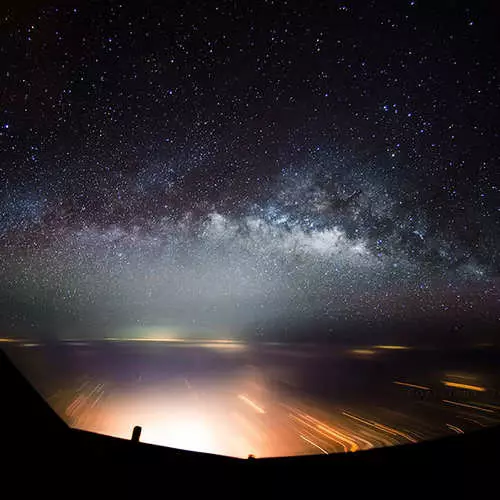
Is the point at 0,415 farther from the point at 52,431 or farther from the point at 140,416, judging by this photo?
the point at 140,416

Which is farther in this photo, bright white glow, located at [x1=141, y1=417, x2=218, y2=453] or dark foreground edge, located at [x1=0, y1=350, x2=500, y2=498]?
bright white glow, located at [x1=141, y1=417, x2=218, y2=453]

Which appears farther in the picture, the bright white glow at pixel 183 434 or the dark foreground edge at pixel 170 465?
the bright white glow at pixel 183 434

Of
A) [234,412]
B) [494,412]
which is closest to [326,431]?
[234,412]

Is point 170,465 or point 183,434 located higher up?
point 170,465

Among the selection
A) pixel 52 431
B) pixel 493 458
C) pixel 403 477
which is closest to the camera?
pixel 52 431

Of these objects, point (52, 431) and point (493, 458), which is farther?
point (493, 458)

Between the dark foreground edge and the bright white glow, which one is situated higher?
the dark foreground edge

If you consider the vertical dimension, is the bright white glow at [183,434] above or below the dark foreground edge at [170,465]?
below

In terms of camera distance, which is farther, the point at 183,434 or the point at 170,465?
the point at 183,434
